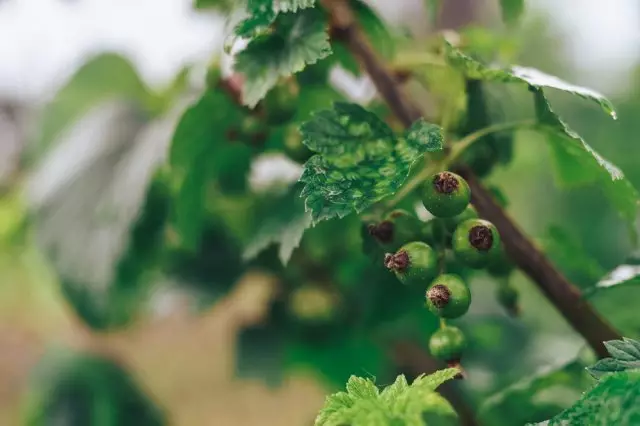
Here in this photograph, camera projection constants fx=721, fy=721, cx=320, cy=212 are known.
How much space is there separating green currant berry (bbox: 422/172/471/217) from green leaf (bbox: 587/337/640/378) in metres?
0.09

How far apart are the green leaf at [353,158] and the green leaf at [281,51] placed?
0.03 metres

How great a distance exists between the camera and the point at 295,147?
0.44 meters

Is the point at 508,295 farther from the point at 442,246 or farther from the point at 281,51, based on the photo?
the point at 281,51

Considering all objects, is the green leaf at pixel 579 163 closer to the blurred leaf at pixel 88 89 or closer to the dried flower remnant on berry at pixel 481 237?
the dried flower remnant on berry at pixel 481 237

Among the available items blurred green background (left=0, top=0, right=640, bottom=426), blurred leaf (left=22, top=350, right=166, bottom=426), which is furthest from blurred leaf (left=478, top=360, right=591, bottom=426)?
blurred leaf (left=22, top=350, right=166, bottom=426)

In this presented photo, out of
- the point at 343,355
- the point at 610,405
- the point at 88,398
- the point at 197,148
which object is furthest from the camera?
the point at 88,398

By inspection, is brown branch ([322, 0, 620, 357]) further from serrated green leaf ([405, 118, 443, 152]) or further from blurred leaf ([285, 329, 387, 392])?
blurred leaf ([285, 329, 387, 392])

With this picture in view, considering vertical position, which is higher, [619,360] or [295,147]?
[295,147]

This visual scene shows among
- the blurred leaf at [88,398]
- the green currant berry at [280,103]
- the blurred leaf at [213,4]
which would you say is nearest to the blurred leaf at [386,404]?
the green currant berry at [280,103]

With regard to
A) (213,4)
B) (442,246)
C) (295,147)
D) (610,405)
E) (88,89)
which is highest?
(88,89)

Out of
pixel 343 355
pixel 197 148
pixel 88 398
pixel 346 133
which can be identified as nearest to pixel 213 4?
pixel 197 148

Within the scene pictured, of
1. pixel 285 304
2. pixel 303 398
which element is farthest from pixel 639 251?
pixel 303 398

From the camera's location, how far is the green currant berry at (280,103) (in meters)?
0.44

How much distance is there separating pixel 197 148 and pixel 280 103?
0.26 ft
